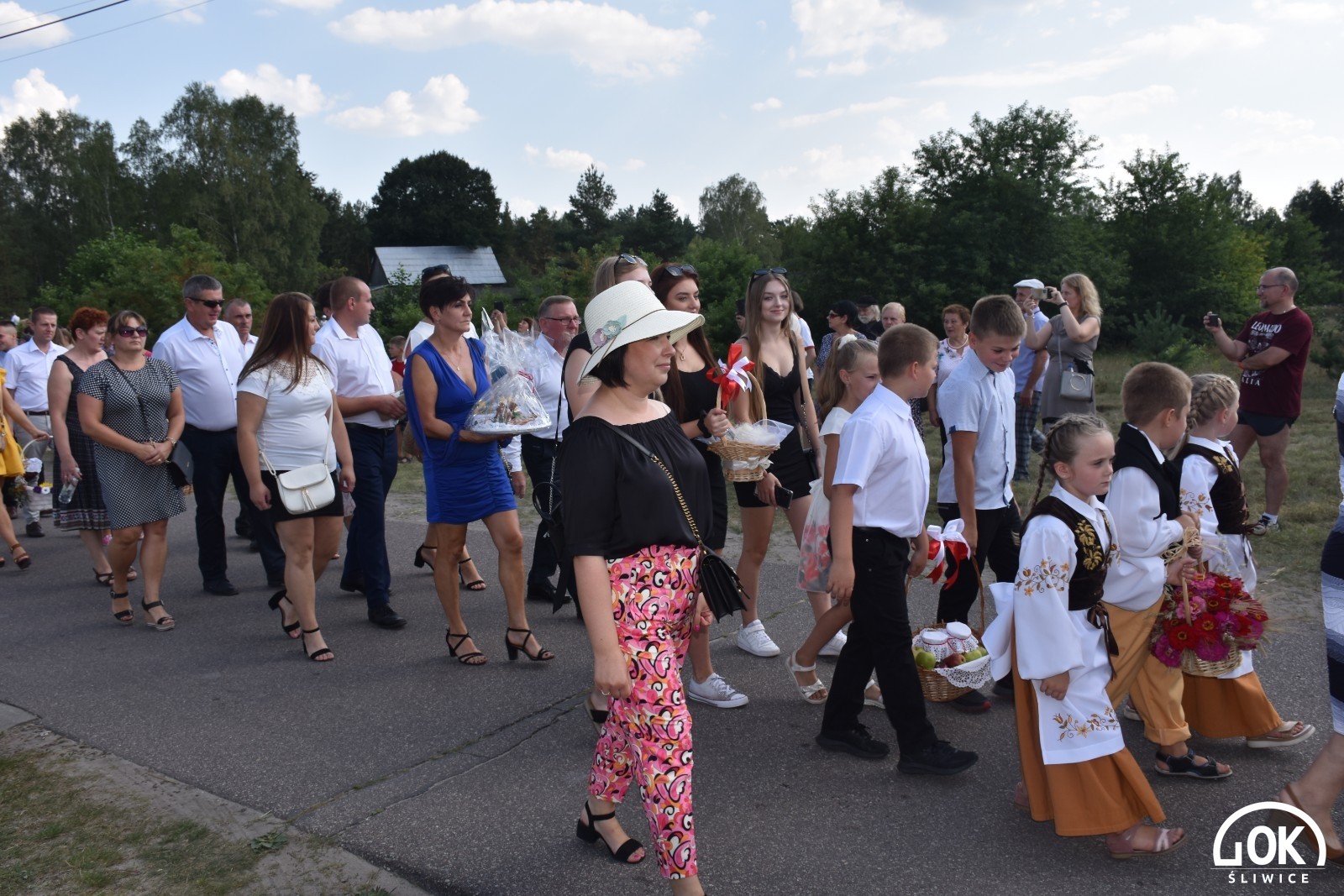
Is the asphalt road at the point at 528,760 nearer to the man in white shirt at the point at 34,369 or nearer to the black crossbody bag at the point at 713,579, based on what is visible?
the black crossbody bag at the point at 713,579

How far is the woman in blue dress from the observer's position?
5.23 m

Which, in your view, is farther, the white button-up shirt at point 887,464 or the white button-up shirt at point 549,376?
the white button-up shirt at point 549,376

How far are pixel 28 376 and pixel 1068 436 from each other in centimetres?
1083

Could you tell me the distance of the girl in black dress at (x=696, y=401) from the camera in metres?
4.57

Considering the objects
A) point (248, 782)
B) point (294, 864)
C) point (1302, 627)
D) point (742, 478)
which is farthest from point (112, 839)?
point (1302, 627)

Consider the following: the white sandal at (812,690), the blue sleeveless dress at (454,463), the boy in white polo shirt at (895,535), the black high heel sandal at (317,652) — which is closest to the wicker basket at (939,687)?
Answer: the white sandal at (812,690)

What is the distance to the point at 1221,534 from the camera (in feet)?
13.0

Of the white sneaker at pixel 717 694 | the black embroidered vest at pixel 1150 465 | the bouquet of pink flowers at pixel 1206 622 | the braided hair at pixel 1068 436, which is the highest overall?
the braided hair at pixel 1068 436

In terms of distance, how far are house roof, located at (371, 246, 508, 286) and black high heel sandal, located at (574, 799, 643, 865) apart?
61209 mm

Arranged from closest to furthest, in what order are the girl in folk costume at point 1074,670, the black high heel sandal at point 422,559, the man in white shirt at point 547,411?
the girl in folk costume at point 1074,670 < the man in white shirt at point 547,411 < the black high heel sandal at point 422,559

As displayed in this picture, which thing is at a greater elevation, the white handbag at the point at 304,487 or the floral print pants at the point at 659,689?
the white handbag at the point at 304,487

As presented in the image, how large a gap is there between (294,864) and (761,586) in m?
3.80

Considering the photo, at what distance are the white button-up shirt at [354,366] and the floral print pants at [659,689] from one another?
4.10 m

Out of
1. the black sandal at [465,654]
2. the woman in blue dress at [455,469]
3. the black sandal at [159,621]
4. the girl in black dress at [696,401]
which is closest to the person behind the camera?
the girl in black dress at [696,401]
